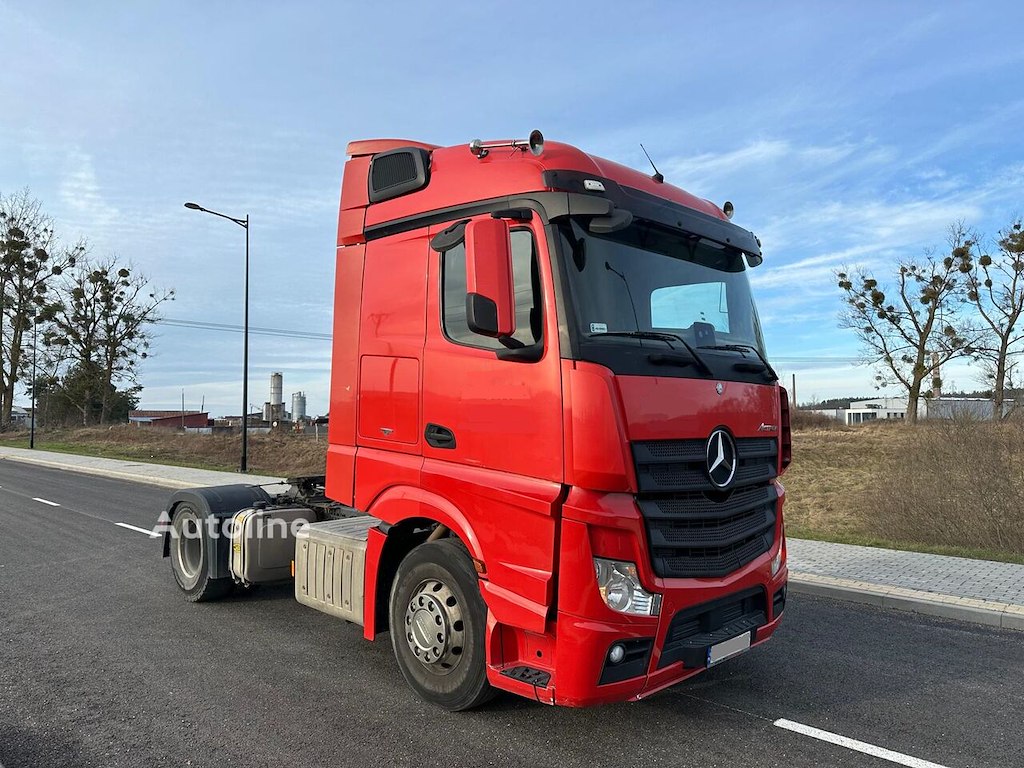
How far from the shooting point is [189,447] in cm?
3416

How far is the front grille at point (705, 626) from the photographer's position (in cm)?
347

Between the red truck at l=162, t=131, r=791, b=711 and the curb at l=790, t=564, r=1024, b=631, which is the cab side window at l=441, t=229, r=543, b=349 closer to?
the red truck at l=162, t=131, r=791, b=711

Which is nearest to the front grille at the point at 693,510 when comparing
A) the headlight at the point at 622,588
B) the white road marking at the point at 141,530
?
the headlight at the point at 622,588

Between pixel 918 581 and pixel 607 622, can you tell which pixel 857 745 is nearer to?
pixel 607 622

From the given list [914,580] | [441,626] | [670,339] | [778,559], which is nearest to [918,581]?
[914,580]

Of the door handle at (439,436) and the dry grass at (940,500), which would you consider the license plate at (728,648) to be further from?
the dry grass at (940,500)

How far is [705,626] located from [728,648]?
216 mm

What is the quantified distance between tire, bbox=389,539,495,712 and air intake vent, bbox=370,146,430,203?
89.5 inches

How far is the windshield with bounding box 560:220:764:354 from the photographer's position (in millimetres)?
3572

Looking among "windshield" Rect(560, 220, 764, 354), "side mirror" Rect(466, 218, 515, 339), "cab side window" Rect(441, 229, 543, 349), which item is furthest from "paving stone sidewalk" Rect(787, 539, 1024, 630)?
"side mirror" Rect(466, 218, 515, 339)

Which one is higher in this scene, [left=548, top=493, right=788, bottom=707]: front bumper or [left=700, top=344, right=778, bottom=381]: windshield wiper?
[left=700, top=344, right=778, bottom=381]: windshield wiper

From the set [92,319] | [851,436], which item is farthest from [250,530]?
[92,319]

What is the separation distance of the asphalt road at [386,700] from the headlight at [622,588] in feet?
2.72

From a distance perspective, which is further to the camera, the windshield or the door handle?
the door handle
